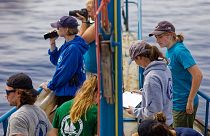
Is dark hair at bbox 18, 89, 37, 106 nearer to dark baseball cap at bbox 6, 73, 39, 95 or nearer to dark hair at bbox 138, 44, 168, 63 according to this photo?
dark baseball cap at bbox 6, 73, 39, 95

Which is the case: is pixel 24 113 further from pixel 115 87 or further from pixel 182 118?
pixel 182 118

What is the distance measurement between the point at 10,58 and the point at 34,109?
761 inches

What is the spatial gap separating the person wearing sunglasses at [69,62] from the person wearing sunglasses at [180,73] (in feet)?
2.47

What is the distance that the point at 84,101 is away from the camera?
4445mm

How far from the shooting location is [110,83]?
3514 mm

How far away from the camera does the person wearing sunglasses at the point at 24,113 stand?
445 centimetres

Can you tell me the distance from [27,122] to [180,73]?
5.87 feet

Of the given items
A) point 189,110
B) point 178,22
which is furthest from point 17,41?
point 189,110

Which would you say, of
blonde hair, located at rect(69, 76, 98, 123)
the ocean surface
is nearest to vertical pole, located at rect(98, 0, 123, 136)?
blonde hair, located at rect(69, 76, 98, 123)

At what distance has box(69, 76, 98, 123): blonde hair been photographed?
4405 millimetres

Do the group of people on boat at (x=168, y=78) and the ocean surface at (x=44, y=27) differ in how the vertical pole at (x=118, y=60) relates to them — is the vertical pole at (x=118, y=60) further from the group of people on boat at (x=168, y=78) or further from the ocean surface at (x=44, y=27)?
the ocean surface at (x=44, y=27)

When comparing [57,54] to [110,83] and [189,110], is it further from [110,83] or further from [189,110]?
[110,83]

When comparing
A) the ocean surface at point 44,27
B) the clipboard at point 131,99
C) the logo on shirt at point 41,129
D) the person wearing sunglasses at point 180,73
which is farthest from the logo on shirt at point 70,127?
the ocean surface at point 44,27

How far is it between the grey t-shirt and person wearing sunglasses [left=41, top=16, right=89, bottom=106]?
47.2 inches
